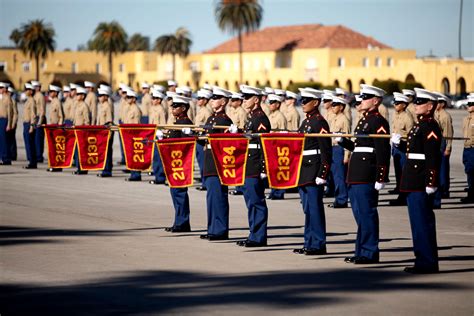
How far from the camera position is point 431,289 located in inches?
425

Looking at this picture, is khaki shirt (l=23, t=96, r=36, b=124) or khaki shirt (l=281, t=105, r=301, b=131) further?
khaki shirt (l=23, t=96, r=36, b=124)

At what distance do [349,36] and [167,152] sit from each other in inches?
4321

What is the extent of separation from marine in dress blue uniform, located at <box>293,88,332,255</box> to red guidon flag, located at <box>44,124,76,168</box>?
214 inches

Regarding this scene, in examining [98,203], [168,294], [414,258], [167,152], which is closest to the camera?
[168,294]

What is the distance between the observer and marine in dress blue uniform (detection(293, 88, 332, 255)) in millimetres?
13000

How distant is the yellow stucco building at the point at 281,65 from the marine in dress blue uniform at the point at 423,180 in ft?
254

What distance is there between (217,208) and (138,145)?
268 centimetres

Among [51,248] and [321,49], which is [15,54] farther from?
[51,248]

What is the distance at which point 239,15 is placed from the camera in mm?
116438

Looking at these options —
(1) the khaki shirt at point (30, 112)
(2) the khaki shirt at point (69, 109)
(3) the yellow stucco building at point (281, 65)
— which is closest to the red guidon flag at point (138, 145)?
(1) the khaki shirt at point (30, 112)

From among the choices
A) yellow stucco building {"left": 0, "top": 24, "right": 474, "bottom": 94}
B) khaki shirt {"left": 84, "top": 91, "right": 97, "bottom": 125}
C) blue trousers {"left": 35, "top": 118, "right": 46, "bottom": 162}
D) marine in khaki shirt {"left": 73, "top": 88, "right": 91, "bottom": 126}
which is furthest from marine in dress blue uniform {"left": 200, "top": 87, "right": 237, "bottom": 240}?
yellow stucco building {"left": 0, "top": 24, "right": 474, "bottom": 94}

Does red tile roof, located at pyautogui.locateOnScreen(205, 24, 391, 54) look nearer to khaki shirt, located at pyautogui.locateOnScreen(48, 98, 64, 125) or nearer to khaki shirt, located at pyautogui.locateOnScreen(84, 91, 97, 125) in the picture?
khaki shirt, located at pyautogui.locateOnScreen(84, 91, 97, 125)

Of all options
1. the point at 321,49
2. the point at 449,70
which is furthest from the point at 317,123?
the point at 321,49

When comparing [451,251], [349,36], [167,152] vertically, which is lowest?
[451,251]
